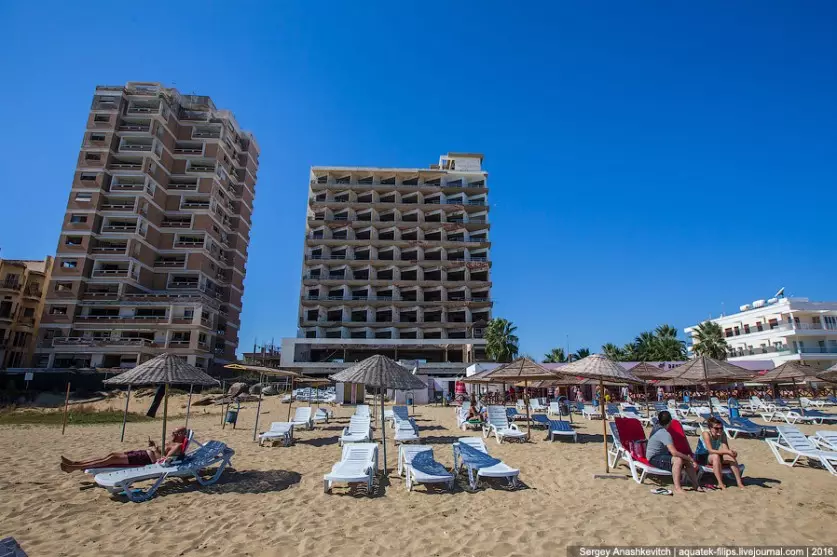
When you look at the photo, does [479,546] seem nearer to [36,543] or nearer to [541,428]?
[36,543]

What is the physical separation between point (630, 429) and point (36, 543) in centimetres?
880

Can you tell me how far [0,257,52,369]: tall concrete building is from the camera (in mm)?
41156

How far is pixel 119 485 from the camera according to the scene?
20.2ft

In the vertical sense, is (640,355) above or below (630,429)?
above

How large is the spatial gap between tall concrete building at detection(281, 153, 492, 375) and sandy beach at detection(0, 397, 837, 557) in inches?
1593

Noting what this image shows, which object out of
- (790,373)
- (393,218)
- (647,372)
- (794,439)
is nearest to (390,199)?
(393,218)

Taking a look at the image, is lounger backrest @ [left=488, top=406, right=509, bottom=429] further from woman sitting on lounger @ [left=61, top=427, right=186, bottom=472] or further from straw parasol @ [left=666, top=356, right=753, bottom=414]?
woman sitting on lounger @ [left=61, top=427, right=186, bottom=472]

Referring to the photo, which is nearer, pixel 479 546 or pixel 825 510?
pixel 479 546

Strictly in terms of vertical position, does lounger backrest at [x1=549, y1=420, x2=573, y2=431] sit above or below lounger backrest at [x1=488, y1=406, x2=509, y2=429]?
below

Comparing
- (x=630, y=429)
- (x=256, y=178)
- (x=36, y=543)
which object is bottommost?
(x=36, y=543)

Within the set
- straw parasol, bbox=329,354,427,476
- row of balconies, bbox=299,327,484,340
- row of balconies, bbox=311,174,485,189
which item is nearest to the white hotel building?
row of balconies, bbox=299,327,484,340

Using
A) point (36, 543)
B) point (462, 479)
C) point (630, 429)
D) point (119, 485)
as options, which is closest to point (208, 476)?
point (119, 485)

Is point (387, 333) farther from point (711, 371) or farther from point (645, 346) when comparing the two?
point (711, 371)

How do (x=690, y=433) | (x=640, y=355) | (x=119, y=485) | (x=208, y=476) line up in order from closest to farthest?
(x=119, y=485) < (x=208, y=476) < (x=690, y=433) < (x=640, y=355)
